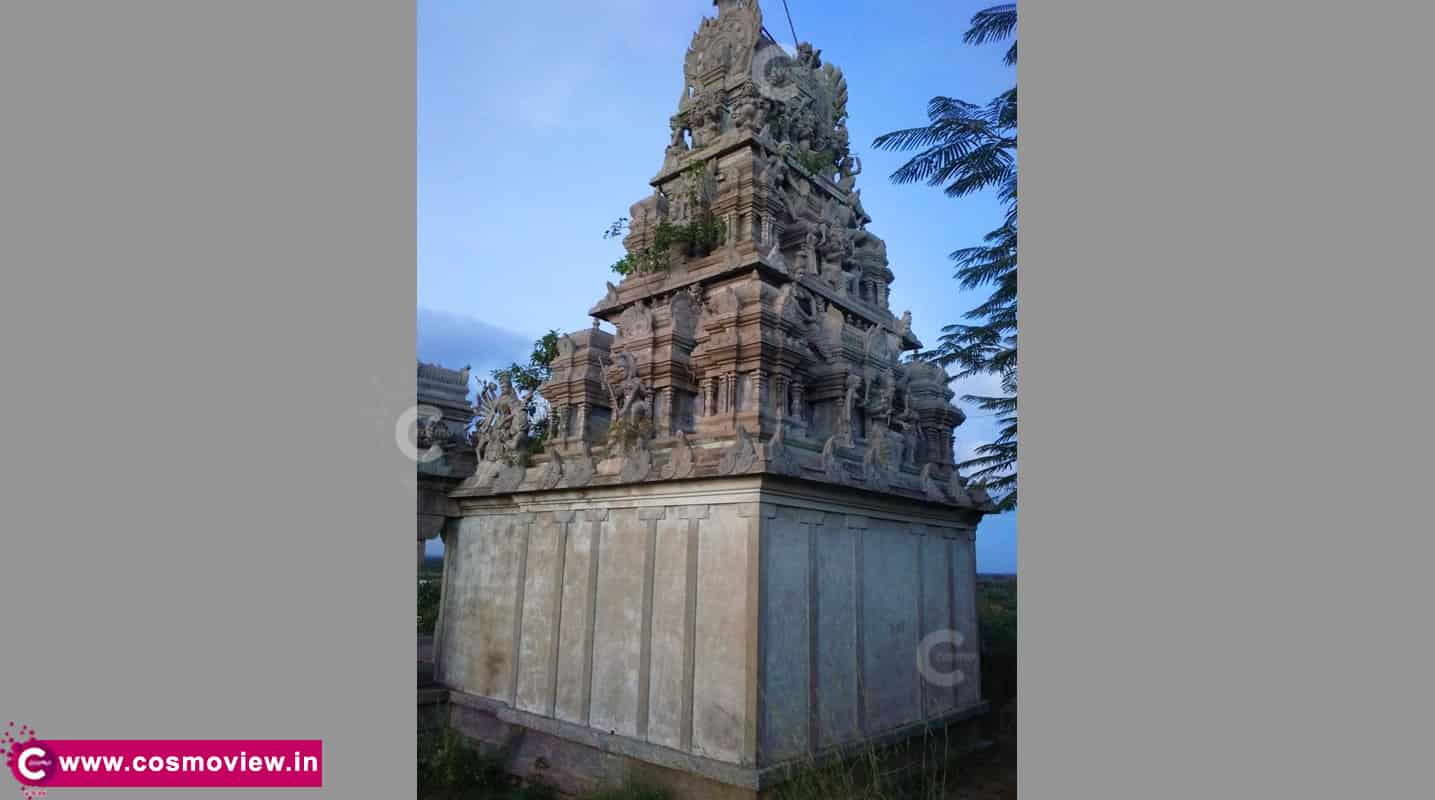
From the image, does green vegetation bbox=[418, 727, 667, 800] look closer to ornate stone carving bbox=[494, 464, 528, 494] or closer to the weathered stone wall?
the weathered stone wall

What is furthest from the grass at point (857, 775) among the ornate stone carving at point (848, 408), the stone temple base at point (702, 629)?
the ornate stone carving at point (848, 408)

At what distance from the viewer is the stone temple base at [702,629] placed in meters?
11.2

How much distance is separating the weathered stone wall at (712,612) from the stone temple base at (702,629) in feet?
0.09

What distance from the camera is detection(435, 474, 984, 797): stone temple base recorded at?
11.2 metres

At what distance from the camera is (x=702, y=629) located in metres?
11.6

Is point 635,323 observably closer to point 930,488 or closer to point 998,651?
point 930,488

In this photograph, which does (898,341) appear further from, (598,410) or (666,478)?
(666,478)

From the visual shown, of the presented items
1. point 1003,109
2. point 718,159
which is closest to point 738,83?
point 718,159

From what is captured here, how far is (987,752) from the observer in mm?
15211

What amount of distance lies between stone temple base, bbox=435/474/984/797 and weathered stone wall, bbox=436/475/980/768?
0.03m

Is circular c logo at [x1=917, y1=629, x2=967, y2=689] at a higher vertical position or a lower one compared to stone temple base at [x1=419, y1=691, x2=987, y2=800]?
higher

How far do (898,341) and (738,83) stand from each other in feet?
22.9
